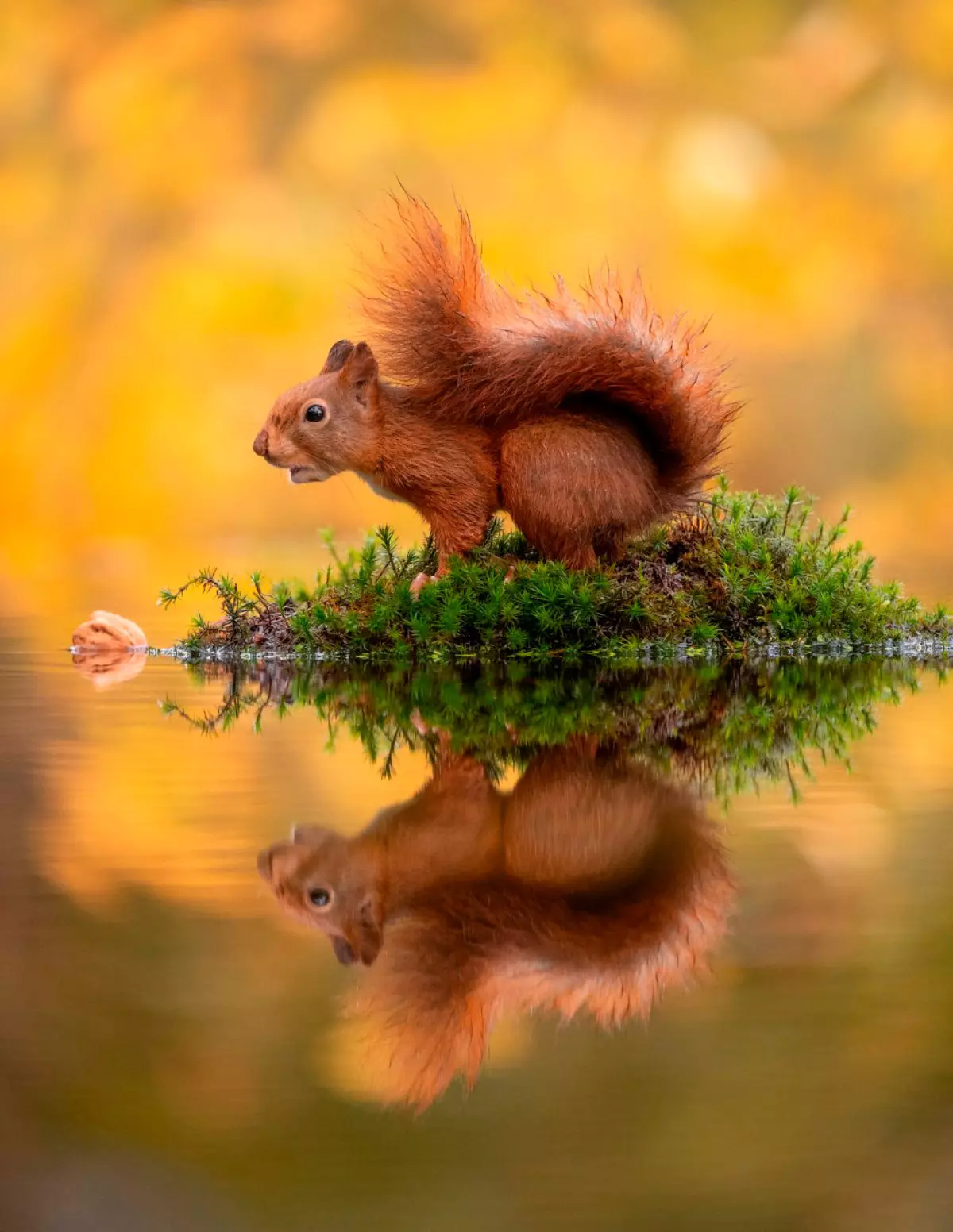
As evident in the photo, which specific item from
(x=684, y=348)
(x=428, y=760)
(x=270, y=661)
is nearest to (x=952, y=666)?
(x=684, y=348)

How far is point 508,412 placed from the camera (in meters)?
3.94

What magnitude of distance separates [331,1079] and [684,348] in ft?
10.7

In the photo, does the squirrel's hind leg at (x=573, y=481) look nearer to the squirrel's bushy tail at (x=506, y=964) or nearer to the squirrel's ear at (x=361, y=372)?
the squirrel's ear at (x=361, y=372)

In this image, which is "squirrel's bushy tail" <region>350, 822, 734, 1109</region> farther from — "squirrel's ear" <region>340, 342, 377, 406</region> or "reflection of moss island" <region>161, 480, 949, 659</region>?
"squirrel's ear" <region>340, 342, 377, 406</region>

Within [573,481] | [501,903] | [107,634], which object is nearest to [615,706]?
[573,481]

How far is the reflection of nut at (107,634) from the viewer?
15.1 ft

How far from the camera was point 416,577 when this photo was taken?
13.7 feet

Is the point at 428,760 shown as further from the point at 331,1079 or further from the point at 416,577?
the point at 416,577

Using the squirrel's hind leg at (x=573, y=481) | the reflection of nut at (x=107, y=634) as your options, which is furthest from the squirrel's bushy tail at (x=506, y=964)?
the reflection of nut at (x=107, y=634)

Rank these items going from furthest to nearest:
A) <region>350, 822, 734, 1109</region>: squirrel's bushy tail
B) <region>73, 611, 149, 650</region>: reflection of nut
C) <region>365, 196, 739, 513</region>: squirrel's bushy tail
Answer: <region>73, 611, 149, 650</region>: reflection of nut, <region>365, 196, 739, 513</region>: squirrel's bushy tail, <region>350, 822, 734, 1109</region>: squirrel's bushy tail

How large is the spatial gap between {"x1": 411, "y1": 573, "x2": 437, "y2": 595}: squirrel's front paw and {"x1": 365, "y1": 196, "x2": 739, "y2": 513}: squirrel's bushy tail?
47cm

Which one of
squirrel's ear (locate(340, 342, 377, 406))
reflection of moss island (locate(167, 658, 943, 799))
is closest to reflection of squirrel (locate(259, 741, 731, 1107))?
reflection of moss island (locate(167, 658, 943, 799))

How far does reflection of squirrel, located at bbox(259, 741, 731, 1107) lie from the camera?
1.10m

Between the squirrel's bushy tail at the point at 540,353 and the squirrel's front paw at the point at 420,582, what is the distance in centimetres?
47
